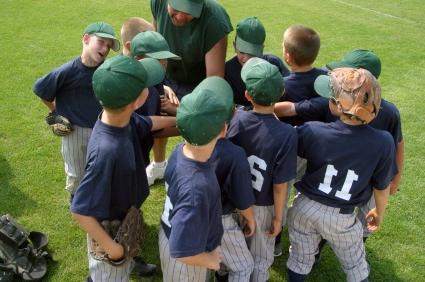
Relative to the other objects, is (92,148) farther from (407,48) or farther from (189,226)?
(407,48)

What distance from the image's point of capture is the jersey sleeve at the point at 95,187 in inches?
83.4

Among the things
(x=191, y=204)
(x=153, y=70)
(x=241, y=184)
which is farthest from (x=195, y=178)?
(x=153, y=70)

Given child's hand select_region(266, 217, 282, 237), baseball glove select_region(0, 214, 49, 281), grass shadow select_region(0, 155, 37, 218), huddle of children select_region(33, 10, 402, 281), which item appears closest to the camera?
huddle of children select_region(33, 10, 402, 281)

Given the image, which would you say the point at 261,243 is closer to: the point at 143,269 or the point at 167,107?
the point at 143,269

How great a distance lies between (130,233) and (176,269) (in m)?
0.34

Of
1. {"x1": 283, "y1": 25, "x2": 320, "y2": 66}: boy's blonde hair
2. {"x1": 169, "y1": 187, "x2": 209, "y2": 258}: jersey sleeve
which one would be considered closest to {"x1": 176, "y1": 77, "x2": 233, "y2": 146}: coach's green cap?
{"x1": 169, "y1": 187, "x2": 209, "y2": 258}: jersey sleeve

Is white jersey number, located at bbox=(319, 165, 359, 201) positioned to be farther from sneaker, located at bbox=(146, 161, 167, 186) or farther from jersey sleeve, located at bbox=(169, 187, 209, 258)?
sneaker, located at bbox=(146, 161, 167, 186)

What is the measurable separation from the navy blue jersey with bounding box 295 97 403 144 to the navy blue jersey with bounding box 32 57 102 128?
158 cm

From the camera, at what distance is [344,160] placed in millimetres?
2637

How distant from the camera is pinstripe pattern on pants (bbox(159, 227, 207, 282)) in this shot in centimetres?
240

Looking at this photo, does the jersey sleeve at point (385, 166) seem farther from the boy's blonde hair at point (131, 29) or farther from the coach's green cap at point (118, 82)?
the boy's blonde hair at point (131, 29)

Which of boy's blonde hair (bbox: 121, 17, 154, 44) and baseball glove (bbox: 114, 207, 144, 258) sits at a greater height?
boy's blonde hair (bbox: 121, 17, 154, 44)

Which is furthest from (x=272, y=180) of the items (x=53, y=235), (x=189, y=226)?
(x=53, y=235)

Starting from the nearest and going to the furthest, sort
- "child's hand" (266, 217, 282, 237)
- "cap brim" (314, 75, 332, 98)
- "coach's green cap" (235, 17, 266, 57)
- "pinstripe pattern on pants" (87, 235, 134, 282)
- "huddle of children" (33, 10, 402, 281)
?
"huddle of children" (33, 10, 402, 281) < "pinstripe pattern on pants" (87, 235, 134, 282) < "cap brim" (314, 75, 332, 98) < "child's hand" (266, 217, 282, 237) < "coach's green cap" (235, 17, 266, 57)
